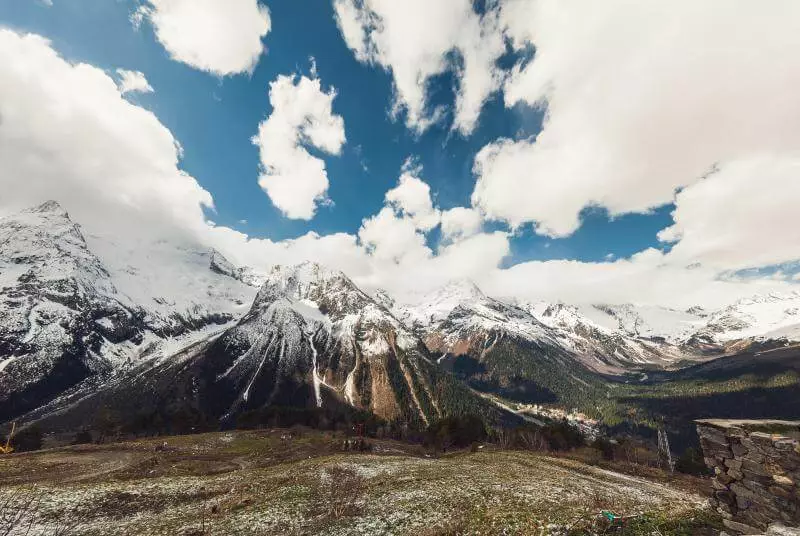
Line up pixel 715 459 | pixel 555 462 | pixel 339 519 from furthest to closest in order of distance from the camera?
pixel 555 462 < pixel 339 519 < pixel 715 459

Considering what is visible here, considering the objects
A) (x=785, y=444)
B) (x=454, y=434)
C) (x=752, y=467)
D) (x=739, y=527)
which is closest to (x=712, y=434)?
(x=752, y=467)

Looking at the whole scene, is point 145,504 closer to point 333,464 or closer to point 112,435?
point 333,464

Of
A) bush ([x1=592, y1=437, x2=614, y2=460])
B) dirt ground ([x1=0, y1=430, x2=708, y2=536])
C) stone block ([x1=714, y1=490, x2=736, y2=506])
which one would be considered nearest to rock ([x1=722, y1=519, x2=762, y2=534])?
stone block ([x1=714, y1=490, x2=736, y2=506])

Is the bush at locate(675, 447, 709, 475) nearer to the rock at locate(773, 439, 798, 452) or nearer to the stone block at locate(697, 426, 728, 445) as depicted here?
the stone block at locate(697, 426, 728, 445)

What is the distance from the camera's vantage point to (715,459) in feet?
54.0

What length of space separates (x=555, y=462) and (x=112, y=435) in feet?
507

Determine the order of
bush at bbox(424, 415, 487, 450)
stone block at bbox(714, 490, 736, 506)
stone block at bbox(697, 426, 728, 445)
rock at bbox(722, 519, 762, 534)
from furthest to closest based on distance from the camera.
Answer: bush at bbox(424, 415, 487, 450) < stone block at bbox(697, 426, 728, 445) < stone block at bbox(714, 490, 736, 506) < rock at bbox(722, 519, 762, 534)

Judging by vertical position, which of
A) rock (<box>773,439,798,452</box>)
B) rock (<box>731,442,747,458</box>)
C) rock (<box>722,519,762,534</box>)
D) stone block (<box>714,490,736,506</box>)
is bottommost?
rock (<box>722,519,762,534</box>)

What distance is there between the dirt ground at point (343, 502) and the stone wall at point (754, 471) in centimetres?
411

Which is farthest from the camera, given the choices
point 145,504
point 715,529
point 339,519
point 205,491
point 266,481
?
point 266,481

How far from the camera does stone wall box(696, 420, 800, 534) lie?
14.0 meters

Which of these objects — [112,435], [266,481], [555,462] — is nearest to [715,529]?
[555,462]

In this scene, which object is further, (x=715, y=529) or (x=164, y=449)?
(x=164, y=449)

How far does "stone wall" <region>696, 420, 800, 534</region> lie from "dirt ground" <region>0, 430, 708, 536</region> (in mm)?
4114
